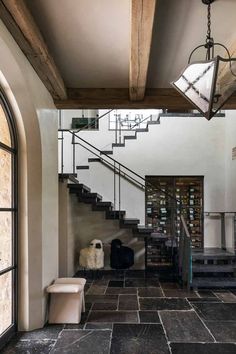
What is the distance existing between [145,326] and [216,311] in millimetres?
1167

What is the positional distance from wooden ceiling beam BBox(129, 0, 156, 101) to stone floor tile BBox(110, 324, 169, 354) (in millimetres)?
2930

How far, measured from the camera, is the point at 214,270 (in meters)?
5.29

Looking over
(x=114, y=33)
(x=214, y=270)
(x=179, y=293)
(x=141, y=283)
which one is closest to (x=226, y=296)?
(x=214, y=270)

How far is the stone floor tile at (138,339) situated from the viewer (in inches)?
115

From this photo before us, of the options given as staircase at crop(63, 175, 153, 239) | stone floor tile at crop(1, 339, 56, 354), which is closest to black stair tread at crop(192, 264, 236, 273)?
staircase at crop(63, 175, 153, 239)

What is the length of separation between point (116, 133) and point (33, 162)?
3.66 metres

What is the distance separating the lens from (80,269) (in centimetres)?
628

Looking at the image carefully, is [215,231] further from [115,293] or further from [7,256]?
[7,256]

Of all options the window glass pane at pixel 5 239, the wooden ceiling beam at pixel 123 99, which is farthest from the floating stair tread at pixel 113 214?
the window glass pane at pixel 5 239

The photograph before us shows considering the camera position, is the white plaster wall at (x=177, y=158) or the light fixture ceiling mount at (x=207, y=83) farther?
the white plaster wall at (x=177, y=158)

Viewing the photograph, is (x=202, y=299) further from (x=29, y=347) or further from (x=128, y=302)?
(x=29, y=347)

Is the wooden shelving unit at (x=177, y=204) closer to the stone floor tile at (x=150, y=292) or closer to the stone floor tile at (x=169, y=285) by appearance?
the stone floor tile at (x=169, y=285)

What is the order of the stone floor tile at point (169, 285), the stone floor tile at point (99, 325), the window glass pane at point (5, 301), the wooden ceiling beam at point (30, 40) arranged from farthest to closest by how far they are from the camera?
1. the stone floor tile at point (169, 285)
2. the stone floor tile at point (99, 325)
3. the window glass pane at point (5, 301)
4. the wooden ceiling beam at point (30, 40)

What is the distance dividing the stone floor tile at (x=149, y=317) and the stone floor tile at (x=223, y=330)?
0.63 metres
